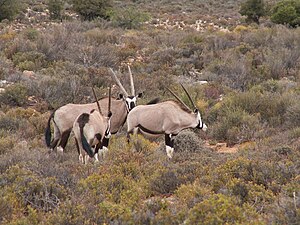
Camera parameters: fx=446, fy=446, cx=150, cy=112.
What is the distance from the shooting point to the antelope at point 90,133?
24.3 ft

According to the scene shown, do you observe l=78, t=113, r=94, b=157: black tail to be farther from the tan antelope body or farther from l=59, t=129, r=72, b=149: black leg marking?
l=59, t=129, r=72, b=149: black leg marking

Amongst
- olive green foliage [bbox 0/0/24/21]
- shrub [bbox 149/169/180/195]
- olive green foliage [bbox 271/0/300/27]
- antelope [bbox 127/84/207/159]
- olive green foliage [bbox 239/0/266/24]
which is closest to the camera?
shrub [bbox 149/169/180/195]

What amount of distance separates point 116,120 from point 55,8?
2958cm

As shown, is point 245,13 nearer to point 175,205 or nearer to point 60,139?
point 60,139

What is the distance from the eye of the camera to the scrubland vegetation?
16.0 ft

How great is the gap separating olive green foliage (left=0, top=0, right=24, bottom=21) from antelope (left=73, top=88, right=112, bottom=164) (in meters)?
26.4

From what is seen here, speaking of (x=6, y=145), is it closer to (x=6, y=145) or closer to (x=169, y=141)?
(x=6, y=145)

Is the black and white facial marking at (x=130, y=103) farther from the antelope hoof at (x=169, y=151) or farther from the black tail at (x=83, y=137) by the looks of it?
the black tail at (x=83, y=137)

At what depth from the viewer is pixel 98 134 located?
7.89 meters

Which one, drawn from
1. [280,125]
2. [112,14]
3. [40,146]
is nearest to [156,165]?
[40,146]

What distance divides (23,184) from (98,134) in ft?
7.85

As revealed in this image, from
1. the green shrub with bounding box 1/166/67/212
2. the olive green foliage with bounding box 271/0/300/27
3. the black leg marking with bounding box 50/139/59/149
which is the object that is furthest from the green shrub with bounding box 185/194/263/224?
the olive green foliage with bounding box 271/0/300/27

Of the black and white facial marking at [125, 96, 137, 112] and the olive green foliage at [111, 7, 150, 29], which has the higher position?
the black and white facial marking at [125, 96, 137, 112]

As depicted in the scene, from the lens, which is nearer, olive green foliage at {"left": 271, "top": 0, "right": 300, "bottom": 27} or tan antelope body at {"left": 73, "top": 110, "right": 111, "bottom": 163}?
tan antelope body at {"left": 73, "top": 110, "right": 111, "bottom": 163}
